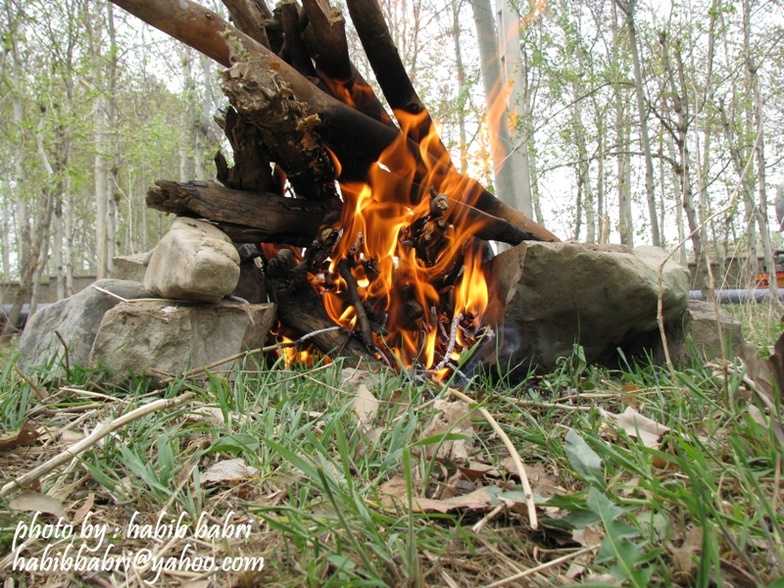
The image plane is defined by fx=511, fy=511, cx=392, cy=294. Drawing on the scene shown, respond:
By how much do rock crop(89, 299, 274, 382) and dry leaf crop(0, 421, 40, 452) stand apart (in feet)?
1.52

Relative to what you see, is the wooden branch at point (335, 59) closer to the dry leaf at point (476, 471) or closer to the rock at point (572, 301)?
the rock at point (572, 301)

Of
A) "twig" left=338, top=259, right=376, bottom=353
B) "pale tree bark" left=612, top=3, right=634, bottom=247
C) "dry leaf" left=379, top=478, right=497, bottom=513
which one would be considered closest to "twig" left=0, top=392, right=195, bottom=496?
"dry leaf" left=379, top=478, right=497, bottom=513

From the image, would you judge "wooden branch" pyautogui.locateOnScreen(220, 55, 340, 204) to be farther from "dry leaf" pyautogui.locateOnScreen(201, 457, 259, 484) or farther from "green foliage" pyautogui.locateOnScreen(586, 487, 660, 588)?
"green foliage" pyautogui.locateOnScreen(586, 487, 660, 588)

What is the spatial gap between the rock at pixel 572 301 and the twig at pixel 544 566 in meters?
1.39

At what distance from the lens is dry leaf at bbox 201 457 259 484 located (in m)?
1.30

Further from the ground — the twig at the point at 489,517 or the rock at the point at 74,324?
the rock at the point at 74,324

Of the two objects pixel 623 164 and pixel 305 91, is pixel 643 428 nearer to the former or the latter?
pixel 305 91

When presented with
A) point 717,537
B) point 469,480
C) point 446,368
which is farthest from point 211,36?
point 717,537

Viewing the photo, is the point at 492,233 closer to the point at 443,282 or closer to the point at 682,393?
the point at 443,282

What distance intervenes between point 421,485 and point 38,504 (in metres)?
0.91

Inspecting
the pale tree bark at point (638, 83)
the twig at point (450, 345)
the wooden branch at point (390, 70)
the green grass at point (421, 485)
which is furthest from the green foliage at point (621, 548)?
the pale tree bark at point (638, 83)

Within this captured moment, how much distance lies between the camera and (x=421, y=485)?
1.21m

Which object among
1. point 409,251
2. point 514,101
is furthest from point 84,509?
point 514,101

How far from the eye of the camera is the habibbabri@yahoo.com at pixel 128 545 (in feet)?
3.41
